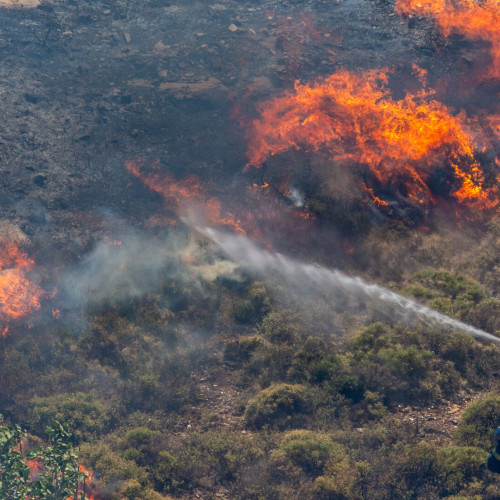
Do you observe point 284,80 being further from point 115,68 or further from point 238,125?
point 115,68

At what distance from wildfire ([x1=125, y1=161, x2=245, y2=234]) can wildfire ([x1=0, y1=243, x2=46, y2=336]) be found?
27.3ft

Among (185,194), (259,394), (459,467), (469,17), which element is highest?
(469,17)

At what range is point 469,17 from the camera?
34719 millimetres

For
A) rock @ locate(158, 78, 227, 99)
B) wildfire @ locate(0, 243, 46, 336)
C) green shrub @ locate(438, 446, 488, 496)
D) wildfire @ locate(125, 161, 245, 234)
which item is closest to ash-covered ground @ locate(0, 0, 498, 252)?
rock @ locate(158, 78, 227, 99)

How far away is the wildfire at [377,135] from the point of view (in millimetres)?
29000

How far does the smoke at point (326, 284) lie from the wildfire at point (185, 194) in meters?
1.06

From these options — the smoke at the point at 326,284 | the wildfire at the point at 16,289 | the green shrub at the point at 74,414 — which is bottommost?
the green shrub at the point at 74,414

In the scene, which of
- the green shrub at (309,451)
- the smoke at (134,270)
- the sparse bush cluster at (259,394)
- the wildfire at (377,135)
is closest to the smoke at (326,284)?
the sparse bush cluster at (259,394)

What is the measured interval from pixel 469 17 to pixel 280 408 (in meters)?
29.8

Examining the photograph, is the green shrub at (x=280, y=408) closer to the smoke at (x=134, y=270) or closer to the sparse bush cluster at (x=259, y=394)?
the sparse bush cluster at (x=259, y=394)

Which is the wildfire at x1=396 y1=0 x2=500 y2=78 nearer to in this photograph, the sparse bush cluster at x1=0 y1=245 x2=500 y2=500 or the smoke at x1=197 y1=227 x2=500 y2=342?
the smoke at x1=197 y1=227 x2=500 y2=342

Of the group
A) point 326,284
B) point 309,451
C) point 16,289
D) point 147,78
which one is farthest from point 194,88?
point 309,451

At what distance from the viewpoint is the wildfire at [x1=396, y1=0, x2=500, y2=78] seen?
3362 centimetres

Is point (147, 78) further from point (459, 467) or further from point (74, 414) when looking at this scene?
point (459, 467)
